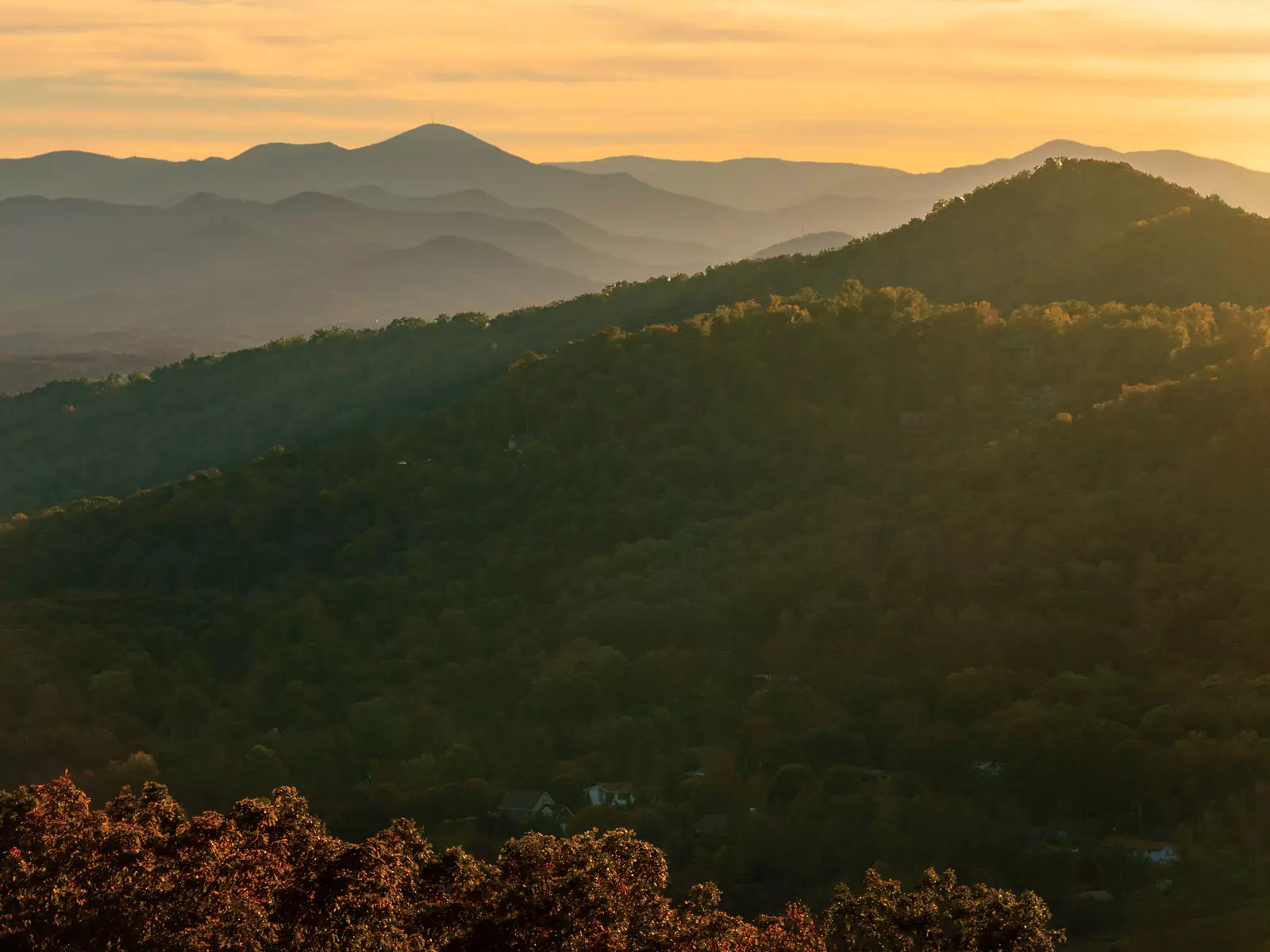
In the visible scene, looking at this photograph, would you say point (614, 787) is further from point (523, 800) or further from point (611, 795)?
point (523, 800)

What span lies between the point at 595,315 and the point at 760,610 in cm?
8311

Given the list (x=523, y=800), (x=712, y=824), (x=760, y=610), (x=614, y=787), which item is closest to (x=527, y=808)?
(x=523, y=800)

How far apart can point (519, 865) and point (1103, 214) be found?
11834cm

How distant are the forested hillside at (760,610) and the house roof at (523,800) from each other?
691mm

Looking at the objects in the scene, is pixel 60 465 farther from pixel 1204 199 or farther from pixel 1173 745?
pixel 1173 745

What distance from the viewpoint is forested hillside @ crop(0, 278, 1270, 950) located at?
5934 cm

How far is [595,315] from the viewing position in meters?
161

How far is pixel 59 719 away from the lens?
75.4m

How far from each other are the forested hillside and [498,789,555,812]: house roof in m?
0.69

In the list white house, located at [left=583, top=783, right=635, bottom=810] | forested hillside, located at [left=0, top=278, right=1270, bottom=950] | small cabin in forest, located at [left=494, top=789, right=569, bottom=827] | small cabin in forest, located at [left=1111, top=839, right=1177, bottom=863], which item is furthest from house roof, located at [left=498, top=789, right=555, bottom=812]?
small cabin in forest, located at [left=1111, top=839, right=1177, bottom=863]

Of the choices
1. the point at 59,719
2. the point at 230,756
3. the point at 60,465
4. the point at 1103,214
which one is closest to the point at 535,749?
the point at 230,756

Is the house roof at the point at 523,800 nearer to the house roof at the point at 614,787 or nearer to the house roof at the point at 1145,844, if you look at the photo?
the house roof at the point at 614,787

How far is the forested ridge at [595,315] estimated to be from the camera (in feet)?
429

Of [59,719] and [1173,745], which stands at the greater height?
[1173,745]
